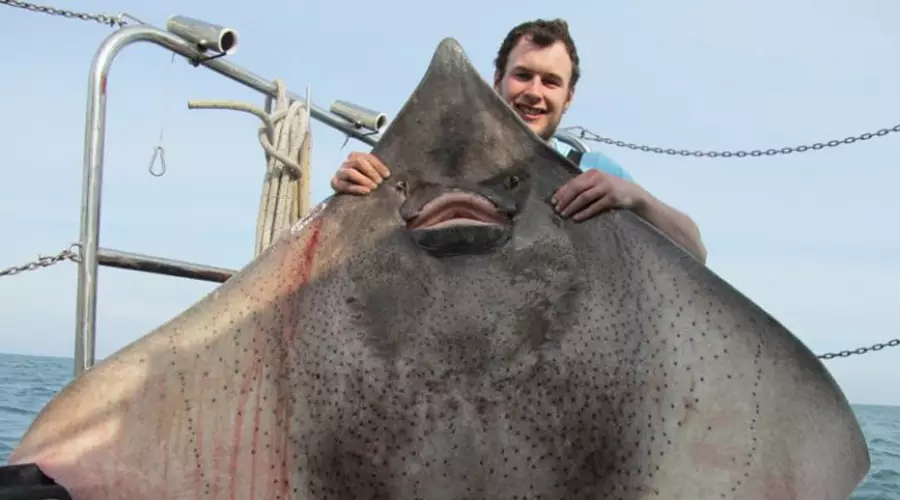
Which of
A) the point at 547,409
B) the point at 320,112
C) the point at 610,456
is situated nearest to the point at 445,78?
the point at 547,409

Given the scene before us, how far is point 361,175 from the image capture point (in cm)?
204

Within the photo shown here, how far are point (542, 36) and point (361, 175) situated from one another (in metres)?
1.34

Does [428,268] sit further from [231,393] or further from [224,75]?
[224,75]

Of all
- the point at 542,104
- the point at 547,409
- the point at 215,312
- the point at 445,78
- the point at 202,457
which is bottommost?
the point at 202,457

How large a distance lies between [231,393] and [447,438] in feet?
1.74

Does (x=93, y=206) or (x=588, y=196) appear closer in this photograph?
(x=588, y=196)

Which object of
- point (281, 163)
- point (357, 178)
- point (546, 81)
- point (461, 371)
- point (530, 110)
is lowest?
point (461, 371)

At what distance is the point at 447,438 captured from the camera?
1905 millimetres

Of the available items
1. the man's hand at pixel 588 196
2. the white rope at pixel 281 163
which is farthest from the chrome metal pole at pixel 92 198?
the man's hand at pixel 588 196

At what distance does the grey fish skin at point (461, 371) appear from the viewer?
73.2 inches

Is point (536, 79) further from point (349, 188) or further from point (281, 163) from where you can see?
point (349, 188)

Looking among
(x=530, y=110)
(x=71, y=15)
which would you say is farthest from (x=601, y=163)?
(x=71, y=15)

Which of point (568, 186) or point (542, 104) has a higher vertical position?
A: point (542, 104)

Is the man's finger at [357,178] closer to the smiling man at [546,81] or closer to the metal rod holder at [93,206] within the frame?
the smiling man at [546,81]
